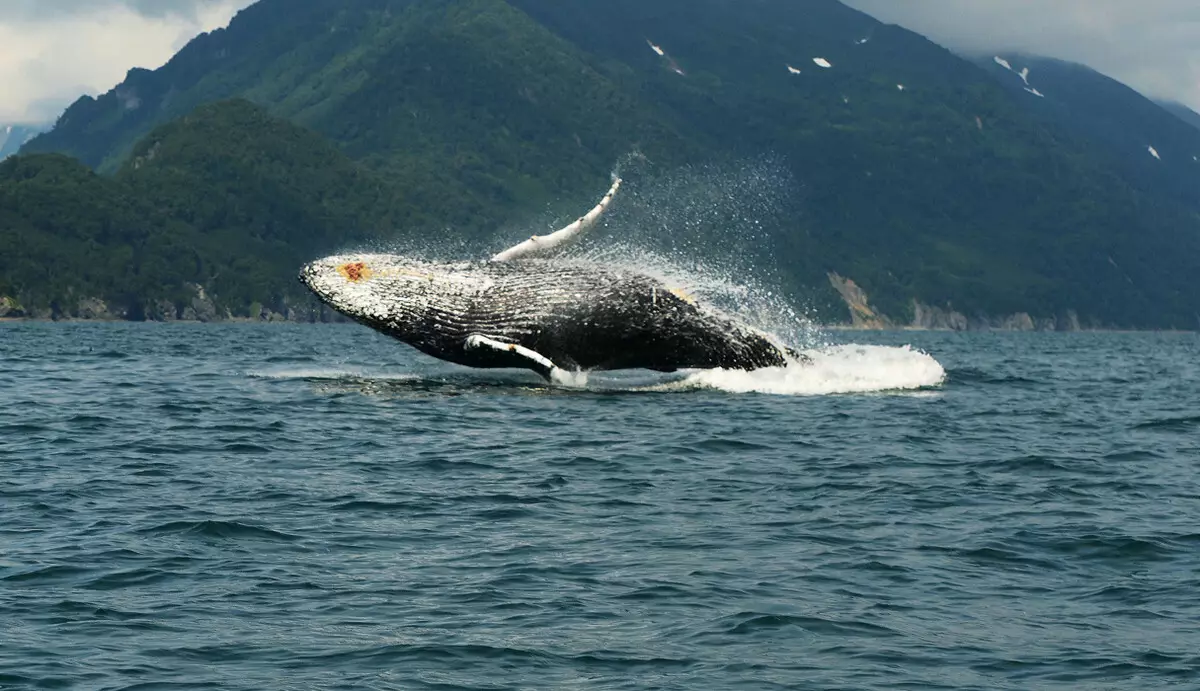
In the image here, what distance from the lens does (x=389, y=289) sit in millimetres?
30578

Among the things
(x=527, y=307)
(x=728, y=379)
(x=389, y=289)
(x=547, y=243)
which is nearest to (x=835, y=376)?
(x=728, y=379)

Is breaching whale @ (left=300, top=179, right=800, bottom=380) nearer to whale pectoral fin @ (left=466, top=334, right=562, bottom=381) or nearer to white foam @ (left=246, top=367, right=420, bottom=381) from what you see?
whale pectoral fin @ (left=466, top=334, right=562, bottom=381)

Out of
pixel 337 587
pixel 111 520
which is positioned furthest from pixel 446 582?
pixel 111 520

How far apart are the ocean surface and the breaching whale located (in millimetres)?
1594

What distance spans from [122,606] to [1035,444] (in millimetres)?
17161

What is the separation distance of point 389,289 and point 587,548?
15413mm

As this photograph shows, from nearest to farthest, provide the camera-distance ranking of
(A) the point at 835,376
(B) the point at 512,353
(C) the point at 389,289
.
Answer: (B) the point at 512,353 < (C) the point at 389,289 < (A) the point at 835,376

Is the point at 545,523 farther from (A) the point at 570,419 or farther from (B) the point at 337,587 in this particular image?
(A) the point at 570,419

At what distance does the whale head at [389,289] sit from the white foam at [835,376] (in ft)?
15.9

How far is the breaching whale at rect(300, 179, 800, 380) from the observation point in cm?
3025

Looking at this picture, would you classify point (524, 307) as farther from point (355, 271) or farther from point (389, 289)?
point (355, 271)

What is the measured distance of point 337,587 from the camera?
1430 centimetres

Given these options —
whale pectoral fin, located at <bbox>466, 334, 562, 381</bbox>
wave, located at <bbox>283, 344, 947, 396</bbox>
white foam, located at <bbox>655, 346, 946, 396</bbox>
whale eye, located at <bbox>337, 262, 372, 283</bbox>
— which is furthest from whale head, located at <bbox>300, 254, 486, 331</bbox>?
white foam, located at <bbox>655, 346, 946, 396</bbox>

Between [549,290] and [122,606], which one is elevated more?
[549,290]
